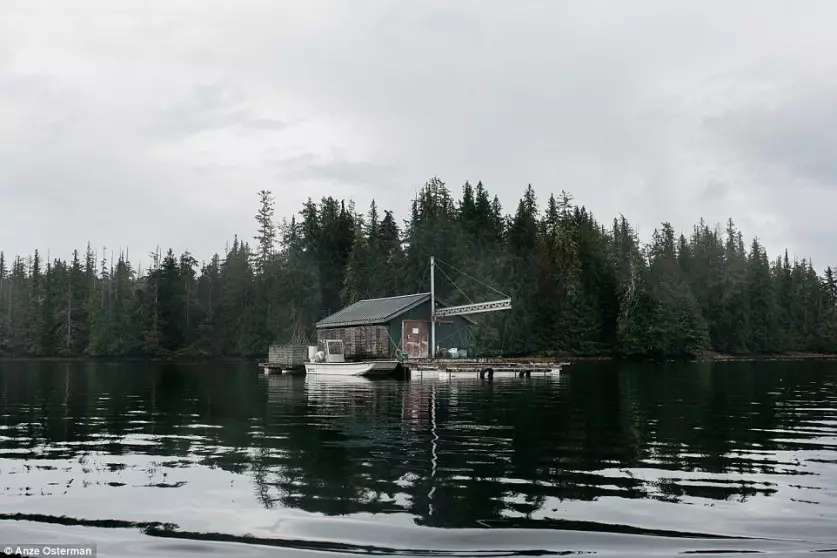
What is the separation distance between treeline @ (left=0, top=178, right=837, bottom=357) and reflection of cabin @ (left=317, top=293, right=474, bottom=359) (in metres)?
22.8

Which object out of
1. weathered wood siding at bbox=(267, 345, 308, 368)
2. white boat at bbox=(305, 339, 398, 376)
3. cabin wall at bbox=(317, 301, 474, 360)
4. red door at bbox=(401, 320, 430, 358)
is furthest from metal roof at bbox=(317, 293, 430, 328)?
weathered wood siding at bbox=(267, 345, 308, 368)

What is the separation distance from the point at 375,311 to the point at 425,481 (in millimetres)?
44393

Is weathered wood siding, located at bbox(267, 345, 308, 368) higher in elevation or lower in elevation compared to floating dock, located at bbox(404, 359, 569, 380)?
higher

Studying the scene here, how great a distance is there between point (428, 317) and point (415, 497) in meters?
44.4

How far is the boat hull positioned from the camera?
46.2 meters

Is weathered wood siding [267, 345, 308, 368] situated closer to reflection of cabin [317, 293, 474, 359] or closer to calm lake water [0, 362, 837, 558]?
reflection of cabin [317, 293, 474, 359]

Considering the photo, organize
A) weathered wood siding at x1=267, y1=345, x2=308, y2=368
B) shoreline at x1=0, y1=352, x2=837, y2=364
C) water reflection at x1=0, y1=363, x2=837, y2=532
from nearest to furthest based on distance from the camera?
water reflection at x1=0, y1=363, x2=837, y2=532
weathered wood siding at x1=267, y1=345, x2=308, y2=368
shoreline at x1=0, y1=352, x2=837, y2=364

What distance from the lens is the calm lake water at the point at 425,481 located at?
8.16 meters

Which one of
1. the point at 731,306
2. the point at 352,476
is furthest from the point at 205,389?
the point at 731,306

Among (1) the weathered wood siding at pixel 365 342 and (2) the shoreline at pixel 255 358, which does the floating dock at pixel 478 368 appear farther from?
(2) the shoreline at pixel 255 358

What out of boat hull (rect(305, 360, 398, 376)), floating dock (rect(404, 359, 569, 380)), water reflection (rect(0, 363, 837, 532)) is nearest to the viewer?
water reflection (rect(0, 363, 837, 532))

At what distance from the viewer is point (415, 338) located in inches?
2117

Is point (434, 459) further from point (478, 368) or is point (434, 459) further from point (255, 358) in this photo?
point (255, 358)

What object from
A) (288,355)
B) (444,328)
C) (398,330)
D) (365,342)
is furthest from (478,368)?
(288,355)
